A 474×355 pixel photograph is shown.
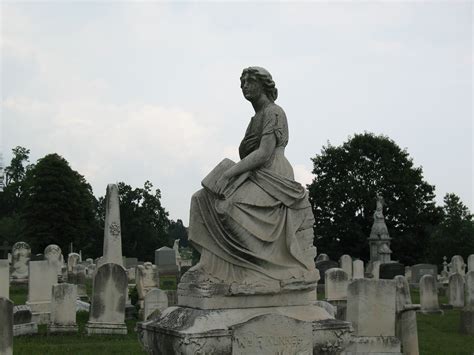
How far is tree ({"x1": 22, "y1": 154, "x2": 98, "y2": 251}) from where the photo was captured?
52.2 meters

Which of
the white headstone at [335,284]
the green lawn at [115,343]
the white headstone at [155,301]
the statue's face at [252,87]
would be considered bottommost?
the green lawn at [115,343]

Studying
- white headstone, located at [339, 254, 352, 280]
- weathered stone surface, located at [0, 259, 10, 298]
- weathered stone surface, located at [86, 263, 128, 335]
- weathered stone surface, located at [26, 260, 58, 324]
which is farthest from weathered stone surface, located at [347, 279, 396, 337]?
white headstone, located at [339, 254, 352, 280]

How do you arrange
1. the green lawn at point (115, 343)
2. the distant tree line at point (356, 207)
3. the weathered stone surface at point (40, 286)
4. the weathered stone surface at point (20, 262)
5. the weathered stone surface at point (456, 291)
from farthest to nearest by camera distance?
the distant tree line at point (356, 207)
the weathered stone surface at point (20, 262)
the weathered stone surface at point (456, 291)
the weathered stone surface at point (40, 286)
the green lawn at point (115, 343)

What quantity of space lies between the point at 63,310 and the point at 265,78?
10.6 metres

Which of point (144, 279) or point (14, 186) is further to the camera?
point (14, 186)

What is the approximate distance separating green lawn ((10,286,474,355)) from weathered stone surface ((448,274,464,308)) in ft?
16.6

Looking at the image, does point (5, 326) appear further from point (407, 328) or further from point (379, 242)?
point (379, 242)

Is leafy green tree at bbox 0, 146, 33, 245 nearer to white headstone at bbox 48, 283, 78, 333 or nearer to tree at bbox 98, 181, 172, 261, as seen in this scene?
tree at bbox 98, 181, 172, 261

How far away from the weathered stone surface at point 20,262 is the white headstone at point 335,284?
17121 mm

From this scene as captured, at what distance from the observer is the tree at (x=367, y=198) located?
47969 millimetres

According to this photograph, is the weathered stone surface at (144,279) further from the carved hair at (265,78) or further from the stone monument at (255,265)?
the carved hair at (265,78)

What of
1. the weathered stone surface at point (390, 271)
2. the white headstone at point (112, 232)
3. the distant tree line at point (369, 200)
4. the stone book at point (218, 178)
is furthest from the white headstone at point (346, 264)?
the stone book at point (218, 178)

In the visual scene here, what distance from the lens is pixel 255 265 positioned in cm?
641

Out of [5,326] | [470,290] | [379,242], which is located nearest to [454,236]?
[379,242]
